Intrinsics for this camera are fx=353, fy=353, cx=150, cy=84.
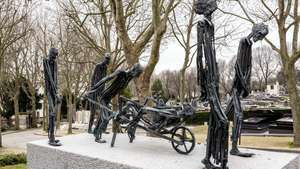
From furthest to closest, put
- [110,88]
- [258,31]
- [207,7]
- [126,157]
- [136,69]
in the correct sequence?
[110,88] < [136,69] < [126,157] < [258,31] < [207,7]

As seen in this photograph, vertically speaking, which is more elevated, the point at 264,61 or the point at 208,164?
the point at 264,61

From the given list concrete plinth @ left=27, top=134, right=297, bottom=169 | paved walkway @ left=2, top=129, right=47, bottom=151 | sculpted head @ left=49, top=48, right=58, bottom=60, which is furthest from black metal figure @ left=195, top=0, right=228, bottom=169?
paved walkway @ left=2, top=129, right=47, bottom=151

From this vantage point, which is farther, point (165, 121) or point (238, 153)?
point (165, 121)

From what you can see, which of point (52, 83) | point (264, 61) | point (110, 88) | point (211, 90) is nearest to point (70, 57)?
point (52, 83)

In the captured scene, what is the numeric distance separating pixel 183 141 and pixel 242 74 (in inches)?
57.5

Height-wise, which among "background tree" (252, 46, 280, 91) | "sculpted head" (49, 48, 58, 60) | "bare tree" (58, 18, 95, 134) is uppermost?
"background tree" (252, 46, 280, 91)

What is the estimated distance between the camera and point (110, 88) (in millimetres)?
7059

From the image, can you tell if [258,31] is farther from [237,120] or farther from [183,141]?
[183,141]

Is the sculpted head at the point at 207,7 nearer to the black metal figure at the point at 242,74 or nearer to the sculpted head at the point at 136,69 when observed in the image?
the black metal figure at the point at 242,74

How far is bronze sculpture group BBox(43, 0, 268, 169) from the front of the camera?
4.61 m

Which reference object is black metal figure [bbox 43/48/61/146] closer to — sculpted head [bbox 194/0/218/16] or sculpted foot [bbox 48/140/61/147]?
sculpted foot [bbox 48/140/61/147]

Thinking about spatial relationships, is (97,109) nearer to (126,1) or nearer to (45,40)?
(126,1)

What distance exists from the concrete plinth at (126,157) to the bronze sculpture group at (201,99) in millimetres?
241

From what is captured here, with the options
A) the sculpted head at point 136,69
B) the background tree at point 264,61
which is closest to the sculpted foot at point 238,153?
the sculpted head at point 136,69
